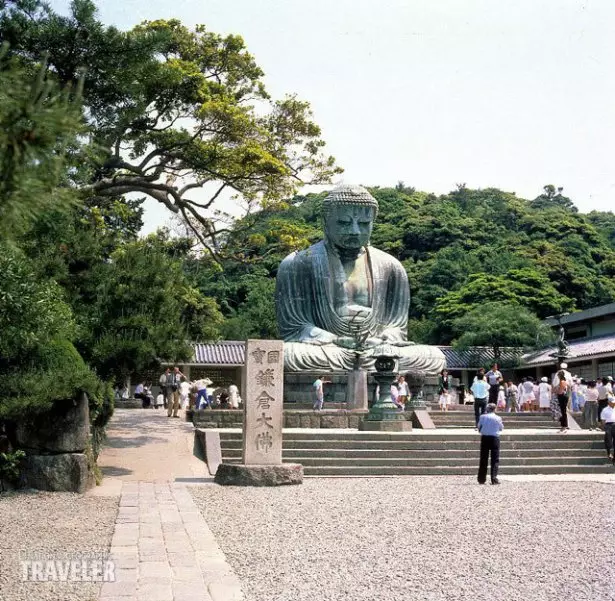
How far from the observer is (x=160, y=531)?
782cm

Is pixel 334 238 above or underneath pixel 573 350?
above

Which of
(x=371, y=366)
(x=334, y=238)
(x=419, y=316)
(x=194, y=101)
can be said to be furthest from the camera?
(x=419, y=316)

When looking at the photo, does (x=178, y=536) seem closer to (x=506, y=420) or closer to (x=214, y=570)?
(x=214, y=570)

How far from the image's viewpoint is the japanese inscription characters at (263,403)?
12.2m

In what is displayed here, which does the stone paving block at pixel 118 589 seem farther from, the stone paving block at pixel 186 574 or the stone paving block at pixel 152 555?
the stone paving block at pixel 152 555

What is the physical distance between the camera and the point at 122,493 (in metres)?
10.9

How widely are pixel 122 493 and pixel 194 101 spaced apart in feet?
25.4

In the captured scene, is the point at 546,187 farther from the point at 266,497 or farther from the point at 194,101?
the point at 266,497

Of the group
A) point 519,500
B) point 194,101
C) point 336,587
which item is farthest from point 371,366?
point 336,587

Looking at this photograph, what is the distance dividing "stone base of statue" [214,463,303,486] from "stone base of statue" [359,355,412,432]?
4453 mm

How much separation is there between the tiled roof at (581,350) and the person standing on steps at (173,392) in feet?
48.4

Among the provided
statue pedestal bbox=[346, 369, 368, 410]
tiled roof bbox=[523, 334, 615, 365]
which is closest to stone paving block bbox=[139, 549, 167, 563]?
statue pedestal bbox=[346, 369, 368, 410]

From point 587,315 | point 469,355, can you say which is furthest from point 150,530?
point 587,315

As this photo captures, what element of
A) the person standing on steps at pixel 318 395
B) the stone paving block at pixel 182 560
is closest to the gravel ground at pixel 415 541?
the stone paving block at pixel 182 560
